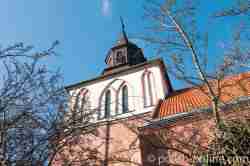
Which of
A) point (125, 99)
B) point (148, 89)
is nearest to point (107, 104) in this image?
point (125, 99)

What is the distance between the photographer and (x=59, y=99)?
295 inches

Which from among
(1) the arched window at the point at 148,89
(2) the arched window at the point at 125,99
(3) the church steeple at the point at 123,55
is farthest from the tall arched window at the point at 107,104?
(3) the church steeple at the point at 123,55

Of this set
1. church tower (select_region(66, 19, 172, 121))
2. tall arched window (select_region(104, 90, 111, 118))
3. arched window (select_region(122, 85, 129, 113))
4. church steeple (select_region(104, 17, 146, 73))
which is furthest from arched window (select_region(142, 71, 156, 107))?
church steeple (select_region(104, 17, 146, 73))

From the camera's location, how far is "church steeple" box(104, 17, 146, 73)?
717 inches

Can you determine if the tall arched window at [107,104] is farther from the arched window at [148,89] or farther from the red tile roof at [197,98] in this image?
the red tile roof at [197,98]

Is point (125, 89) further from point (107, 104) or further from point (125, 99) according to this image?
point (107, 104)

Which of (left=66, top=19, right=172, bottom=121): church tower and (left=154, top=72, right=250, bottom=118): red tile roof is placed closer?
(left=154, top=72, right=250, bottom=118): red tile roof

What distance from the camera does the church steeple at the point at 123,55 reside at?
18.2 meters

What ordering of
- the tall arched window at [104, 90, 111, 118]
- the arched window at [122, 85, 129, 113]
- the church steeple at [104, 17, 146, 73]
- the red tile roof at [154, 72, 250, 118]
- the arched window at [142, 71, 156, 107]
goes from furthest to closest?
the church steeple at [104, 17, 146, 73] → the tall arched window at [104, 90, 111, 118] → the arched window at [122, 85, 129, 113] → the arched window at [142, 71, 156, 107] → the red tile roof at [154, 72, 250, 118]

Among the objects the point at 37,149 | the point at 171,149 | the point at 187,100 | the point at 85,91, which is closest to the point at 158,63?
the point at 187,100

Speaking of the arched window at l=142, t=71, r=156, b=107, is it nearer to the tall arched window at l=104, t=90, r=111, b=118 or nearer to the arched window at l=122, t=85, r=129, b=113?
the arched window at l=122, t=85, r=129, b=113

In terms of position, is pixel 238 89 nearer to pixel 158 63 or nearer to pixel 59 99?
pixel 158 63

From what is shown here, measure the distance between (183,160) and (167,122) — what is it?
193 cm

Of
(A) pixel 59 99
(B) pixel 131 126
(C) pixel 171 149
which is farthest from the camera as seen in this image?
(B) pixel 131 126
